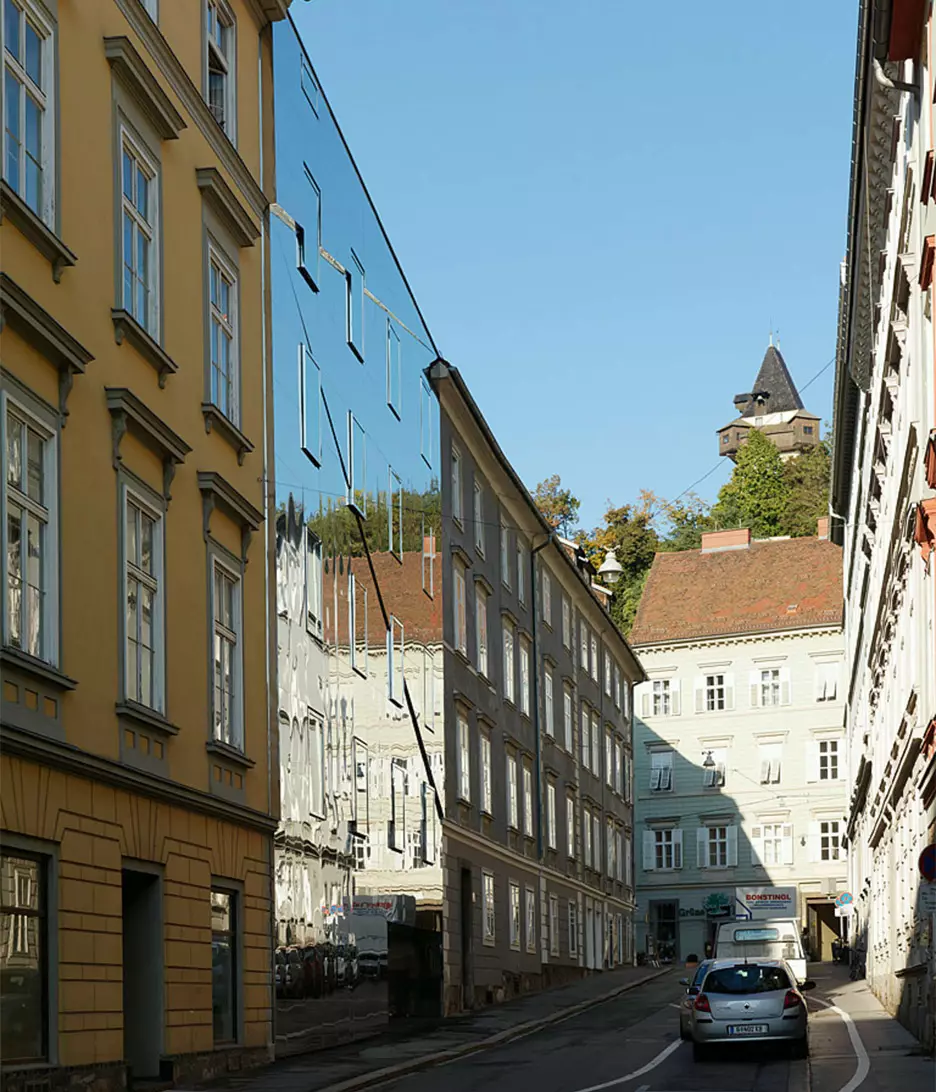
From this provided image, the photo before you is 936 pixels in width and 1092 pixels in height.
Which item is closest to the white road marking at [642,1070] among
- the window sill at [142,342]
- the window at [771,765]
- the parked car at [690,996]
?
the parked car at [690,996]

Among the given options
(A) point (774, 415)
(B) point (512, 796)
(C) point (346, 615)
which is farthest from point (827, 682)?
(A) point (774, 415)

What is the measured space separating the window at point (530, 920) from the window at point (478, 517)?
10931mm

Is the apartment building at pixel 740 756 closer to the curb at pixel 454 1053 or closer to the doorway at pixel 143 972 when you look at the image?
the curb at pixel 454 1053

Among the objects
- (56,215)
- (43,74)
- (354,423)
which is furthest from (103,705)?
(354,423)

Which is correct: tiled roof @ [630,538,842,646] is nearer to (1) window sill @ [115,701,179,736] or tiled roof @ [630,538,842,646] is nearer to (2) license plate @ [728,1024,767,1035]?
(2) license plate @ [728,1024,767,1035]

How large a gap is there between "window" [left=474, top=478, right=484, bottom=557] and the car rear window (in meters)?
18.6

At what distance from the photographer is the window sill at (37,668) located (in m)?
14.9

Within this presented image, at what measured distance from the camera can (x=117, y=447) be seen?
60.5ft

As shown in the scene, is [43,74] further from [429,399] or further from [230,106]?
[429,399]

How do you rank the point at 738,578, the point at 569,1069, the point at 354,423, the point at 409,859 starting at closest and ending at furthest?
the point at 569,1069 → the point at 354,423 → the point at 409,859 → the point at 738,578

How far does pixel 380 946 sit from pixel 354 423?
8.90m

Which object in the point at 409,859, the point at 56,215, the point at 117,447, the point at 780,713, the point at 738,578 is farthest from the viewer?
the point at 738,578

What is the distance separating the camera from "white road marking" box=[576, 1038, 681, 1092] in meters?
20.4

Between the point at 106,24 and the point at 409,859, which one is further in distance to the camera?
the point at 409,859
